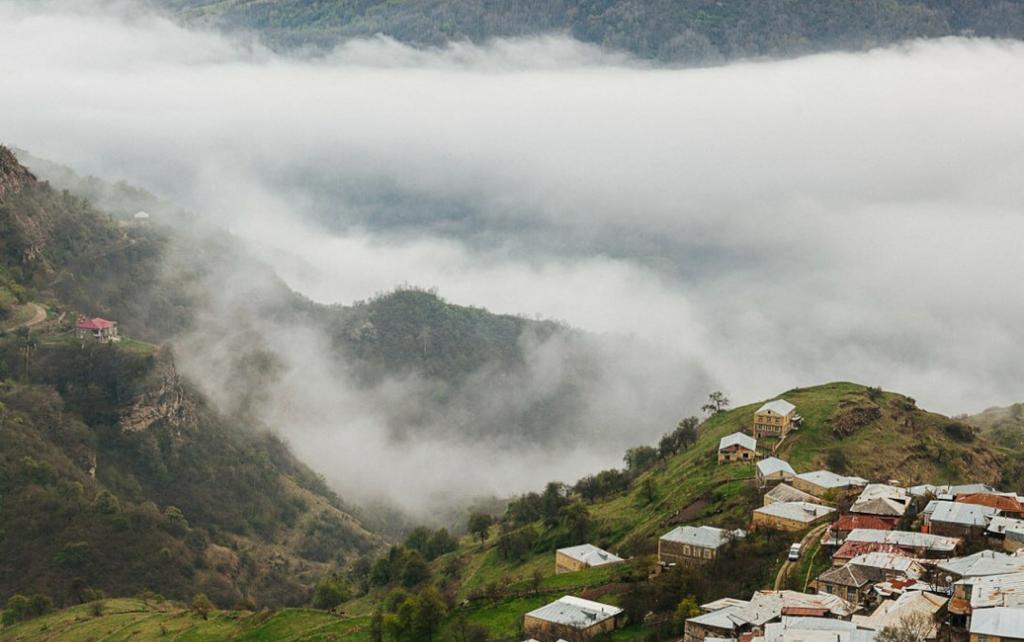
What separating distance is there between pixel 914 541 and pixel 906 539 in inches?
22.7

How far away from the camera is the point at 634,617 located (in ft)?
301

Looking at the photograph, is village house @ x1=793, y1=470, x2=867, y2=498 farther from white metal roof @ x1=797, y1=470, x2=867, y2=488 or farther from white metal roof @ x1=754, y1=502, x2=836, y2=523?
white metal roof @ x1=754, y1=502, x2=836, y2=523

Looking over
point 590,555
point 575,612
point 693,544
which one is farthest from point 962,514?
point 590,555

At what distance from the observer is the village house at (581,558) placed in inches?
4518

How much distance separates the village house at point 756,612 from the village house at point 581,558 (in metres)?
32.5

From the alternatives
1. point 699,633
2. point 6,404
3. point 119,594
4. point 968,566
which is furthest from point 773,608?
point 6,404

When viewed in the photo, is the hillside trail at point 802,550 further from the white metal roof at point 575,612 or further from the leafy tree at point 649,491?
the leafy tree at point 649,491

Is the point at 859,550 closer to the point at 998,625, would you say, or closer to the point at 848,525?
the point at 848,525

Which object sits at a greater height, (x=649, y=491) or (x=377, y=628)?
(x=649, y=491)

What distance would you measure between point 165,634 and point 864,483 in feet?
241

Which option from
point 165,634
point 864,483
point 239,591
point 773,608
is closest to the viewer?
point 773,608

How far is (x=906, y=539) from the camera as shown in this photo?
91.1 m

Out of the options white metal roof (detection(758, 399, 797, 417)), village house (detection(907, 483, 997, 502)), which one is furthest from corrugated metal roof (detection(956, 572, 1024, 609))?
white metal roof (detection(758, 399, 797, 417))

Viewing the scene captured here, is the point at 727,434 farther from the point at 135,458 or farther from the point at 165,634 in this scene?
the point at 135,458
